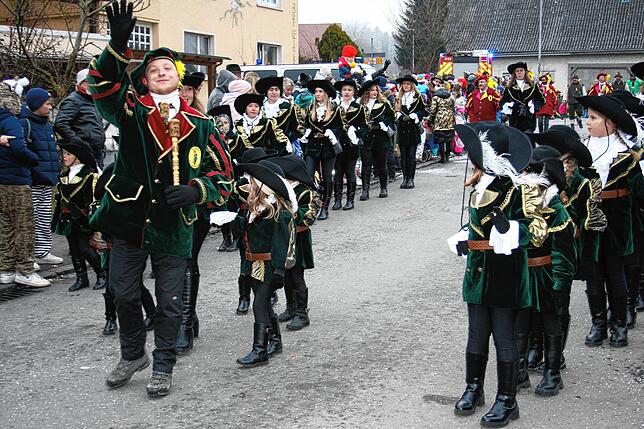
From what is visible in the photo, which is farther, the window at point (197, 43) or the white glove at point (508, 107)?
the window at point (197, 43)

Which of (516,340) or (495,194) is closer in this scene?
(495,194)

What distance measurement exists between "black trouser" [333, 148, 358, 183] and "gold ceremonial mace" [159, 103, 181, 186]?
24.8ft

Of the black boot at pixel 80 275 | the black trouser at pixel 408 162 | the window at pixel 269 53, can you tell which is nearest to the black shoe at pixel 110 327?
the black boot at pixel 80 275

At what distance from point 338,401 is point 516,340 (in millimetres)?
1180

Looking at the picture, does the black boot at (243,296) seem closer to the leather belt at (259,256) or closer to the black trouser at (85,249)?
the leather belt at (259,256)

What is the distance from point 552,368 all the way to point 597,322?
121 centimetres

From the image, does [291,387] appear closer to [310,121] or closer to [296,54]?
[310,121]

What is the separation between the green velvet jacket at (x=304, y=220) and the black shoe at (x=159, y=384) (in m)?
1.77

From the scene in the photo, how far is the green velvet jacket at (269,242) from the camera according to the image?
6.18 metres

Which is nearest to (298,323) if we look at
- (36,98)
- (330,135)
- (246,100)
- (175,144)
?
(175,144)

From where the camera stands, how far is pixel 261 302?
6.16 m

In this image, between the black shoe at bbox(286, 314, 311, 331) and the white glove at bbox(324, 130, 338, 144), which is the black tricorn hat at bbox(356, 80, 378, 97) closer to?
the white glove at bbox(324, 130, 338, 144)

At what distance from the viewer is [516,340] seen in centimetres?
537

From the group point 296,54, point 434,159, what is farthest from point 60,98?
point 296,54
